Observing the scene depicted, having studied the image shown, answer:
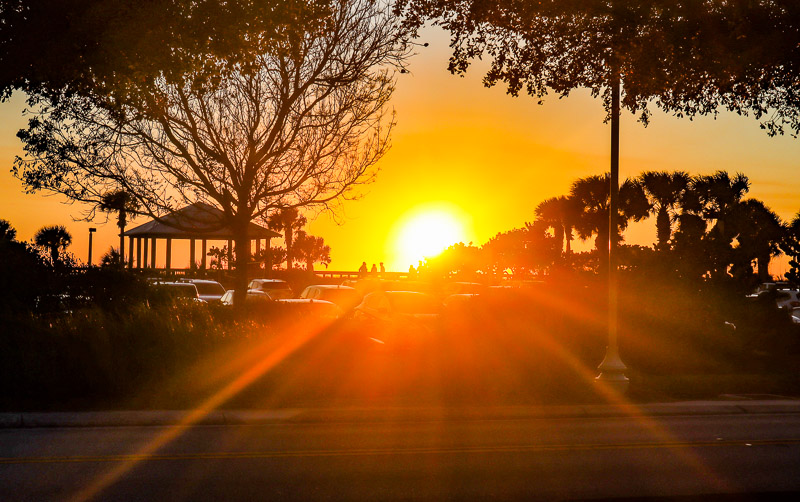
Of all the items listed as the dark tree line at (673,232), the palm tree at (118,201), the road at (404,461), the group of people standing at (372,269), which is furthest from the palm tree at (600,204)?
the road at (404,461)

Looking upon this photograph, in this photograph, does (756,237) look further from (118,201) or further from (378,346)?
(118,201)

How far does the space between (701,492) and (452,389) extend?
8144 mm

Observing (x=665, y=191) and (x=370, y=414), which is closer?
(x=370, y=414)

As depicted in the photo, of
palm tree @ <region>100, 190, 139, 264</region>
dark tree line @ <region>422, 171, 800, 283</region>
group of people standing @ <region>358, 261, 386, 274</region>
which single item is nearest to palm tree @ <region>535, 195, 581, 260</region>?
dark tree line @ <region>422, 171, 800, 283</region>

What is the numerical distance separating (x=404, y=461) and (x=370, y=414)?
4073 mm

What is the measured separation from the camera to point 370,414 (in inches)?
533

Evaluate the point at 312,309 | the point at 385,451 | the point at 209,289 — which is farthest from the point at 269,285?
the point at 385,451

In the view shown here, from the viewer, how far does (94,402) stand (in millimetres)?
14125

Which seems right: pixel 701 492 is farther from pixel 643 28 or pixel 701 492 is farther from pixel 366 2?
pixel 366 2

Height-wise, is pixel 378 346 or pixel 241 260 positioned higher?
pixel 241 260

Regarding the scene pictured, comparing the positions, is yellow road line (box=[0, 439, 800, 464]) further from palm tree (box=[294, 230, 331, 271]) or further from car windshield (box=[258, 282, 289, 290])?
palm tree (box=[294, 230, 331, 271])

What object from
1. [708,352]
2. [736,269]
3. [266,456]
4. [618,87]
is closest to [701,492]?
[266,456]

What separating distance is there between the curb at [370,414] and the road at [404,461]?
328 millimetres

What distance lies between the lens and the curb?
1246 cm
